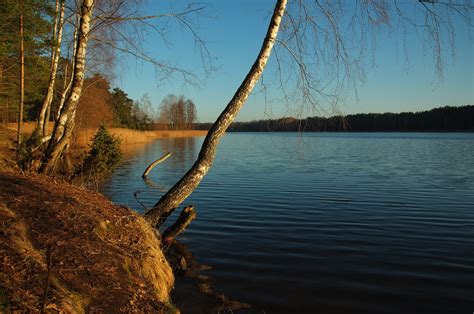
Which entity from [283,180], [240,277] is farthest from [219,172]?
[240,277]

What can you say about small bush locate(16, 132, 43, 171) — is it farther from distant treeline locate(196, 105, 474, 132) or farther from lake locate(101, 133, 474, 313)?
distant treeline locate(196, 105, 474, 132)

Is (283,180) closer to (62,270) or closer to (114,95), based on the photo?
(62,270)

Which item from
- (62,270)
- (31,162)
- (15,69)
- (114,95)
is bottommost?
(62,270)

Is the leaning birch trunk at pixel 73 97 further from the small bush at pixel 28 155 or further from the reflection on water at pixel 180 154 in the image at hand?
the reflection on water at pixel 180 154

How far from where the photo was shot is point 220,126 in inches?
263

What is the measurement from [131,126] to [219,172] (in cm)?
5959

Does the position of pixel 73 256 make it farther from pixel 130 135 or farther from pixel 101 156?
pixel 130 135

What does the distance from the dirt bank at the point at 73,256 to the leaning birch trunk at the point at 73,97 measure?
2.07m

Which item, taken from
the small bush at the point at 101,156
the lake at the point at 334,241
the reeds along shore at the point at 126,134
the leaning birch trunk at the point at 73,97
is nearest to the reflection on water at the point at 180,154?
the reeds along shore at the point at 126,134

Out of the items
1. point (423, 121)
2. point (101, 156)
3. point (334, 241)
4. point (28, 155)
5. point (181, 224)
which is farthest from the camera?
point (423, 121)

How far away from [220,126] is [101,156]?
8282 mm

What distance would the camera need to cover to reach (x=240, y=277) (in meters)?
6.58

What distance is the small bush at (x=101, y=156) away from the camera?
1281cm

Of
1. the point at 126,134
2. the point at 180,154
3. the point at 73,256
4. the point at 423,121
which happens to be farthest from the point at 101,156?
the point at 423,121
